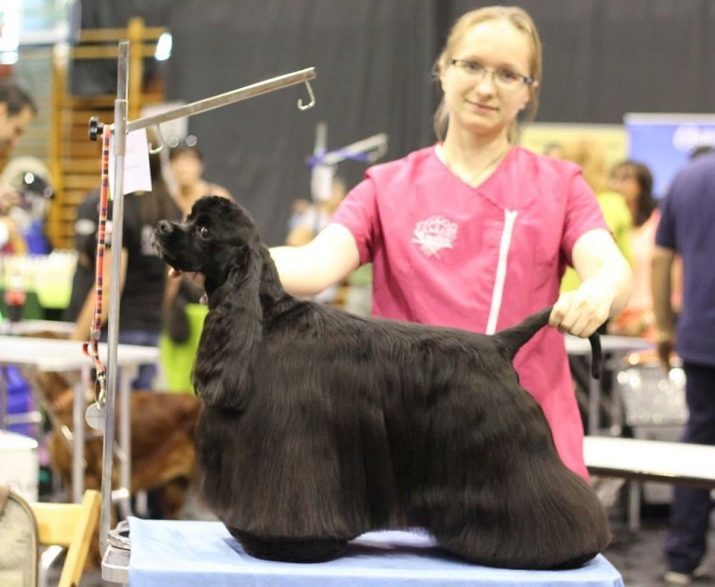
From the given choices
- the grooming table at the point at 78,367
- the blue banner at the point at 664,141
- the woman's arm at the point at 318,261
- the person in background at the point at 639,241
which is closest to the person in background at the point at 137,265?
the grooming table at the point at 78,367

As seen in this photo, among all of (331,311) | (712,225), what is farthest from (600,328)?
(712,225)

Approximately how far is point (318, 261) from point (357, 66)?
5.54 metres

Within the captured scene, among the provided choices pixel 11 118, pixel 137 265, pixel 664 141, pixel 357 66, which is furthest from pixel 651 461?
pixel 357 66

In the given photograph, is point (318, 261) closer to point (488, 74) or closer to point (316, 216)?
point (488, 74)

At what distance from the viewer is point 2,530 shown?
5.27 feet

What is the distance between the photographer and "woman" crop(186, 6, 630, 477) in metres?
1.52

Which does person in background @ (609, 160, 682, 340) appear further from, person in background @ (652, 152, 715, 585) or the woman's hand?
the woman's hand

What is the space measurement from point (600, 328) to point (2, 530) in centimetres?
83

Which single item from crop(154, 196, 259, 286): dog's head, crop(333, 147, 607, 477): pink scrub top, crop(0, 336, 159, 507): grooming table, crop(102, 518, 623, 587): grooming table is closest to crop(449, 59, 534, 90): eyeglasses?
crop(333, 147, 607, 477): pink scrub top

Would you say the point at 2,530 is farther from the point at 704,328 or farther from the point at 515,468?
the point at 704,328

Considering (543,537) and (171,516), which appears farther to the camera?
(171,516)

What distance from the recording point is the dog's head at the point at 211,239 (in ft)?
4.06

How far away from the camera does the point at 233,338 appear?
1207mm

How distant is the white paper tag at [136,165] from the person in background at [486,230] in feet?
0.62
